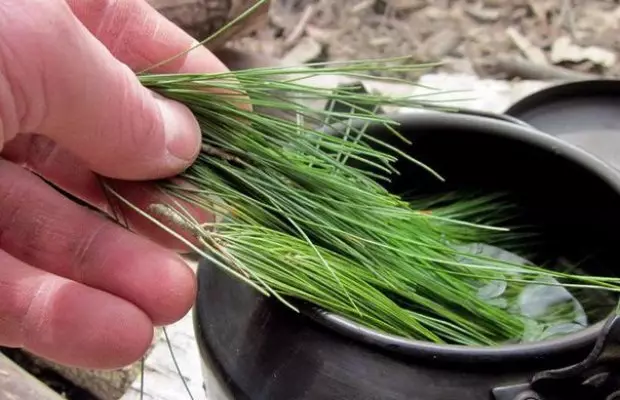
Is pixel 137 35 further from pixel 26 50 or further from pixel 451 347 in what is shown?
pixel 451 347

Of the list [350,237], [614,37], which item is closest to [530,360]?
[350,237]

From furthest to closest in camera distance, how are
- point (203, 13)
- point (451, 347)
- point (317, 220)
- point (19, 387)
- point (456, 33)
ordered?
point (456, 33)
point (203, 13)
point (19, 387)
point (317, 220)
point (451, 347)

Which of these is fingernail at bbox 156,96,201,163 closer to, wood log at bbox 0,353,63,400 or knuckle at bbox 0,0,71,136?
knuckle at bbox 0,0,71,136

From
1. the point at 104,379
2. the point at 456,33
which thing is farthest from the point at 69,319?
the point at 456,33

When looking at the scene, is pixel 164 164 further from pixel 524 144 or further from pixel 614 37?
pixel 614 37

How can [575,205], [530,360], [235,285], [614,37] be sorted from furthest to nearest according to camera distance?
[614,37], [575,205], [235,285], [530,360]

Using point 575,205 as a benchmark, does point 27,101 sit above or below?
above

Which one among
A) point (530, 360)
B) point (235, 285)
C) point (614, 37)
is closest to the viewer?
point (530, 360)

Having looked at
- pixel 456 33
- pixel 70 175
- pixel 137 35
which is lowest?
pixel 456 33
